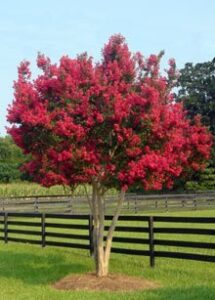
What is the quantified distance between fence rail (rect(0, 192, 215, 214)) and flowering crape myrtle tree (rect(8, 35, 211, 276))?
22.8m

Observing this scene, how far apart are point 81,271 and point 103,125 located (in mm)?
3800

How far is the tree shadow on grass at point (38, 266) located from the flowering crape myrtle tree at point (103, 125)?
1316 mm

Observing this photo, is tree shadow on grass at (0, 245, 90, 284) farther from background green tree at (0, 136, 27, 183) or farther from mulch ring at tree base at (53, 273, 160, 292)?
background green tree at (0, 136, 27, 183)

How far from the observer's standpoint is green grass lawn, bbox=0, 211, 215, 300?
32.6ft

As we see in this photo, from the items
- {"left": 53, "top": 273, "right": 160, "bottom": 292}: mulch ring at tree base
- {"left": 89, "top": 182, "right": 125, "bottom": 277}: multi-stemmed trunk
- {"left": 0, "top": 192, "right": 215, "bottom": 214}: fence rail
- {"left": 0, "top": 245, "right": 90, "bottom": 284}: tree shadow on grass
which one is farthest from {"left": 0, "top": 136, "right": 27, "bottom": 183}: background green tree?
{"left": 53, "top": 273, "right": 160, "bottom": 292}: mulch ring at tree base

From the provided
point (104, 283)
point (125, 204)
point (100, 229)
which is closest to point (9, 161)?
point (125, 204)

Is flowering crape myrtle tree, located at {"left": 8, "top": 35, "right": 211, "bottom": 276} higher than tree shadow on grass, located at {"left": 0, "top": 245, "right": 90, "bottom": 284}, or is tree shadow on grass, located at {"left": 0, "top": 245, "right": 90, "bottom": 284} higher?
flowering crape myrtle tree, located at {"left": 8, "top": 35, "right": 211, "bottom": 276}

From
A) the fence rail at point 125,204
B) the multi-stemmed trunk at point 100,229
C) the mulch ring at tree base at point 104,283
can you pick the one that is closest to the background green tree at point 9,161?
the fence rail at point 125,204

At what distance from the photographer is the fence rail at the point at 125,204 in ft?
117

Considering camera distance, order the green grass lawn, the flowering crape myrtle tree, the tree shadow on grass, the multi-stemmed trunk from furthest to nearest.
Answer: the tree shadow on grass
the multi-stemmed trunk
the flowering crape myrtle tree
the green grass lawn

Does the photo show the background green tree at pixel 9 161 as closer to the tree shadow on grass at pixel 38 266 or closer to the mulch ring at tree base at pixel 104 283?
the tree shadow on grass at pixel 38 266

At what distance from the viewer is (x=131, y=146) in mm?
10812

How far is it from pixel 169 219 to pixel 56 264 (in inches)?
115

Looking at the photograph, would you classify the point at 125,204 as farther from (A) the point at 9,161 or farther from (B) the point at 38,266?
(A) the point at 9,161
